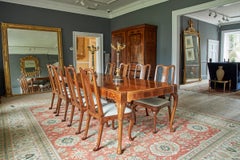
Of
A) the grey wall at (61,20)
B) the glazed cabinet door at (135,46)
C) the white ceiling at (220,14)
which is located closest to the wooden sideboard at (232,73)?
the white ceiling at (220,14)

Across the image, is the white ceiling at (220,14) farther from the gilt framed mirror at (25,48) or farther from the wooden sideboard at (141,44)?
the gilt framed mirror at (25,48)

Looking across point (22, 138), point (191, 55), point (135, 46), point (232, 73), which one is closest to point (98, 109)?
point (22, 138)

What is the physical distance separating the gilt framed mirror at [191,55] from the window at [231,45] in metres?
2.40

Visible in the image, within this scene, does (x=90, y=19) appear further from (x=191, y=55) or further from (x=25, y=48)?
(x=191, y=55)

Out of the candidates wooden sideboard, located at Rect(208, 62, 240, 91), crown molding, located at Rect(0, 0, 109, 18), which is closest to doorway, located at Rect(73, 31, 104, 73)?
crown molding, located at Rect(0, 0, 109, 18)

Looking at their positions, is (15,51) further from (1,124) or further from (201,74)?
(201,74)

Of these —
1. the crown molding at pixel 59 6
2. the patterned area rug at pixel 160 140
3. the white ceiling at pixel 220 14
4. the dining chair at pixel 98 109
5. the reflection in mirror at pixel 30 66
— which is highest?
the white ceiling at pixel 220 14

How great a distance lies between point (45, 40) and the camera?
5.50 metres

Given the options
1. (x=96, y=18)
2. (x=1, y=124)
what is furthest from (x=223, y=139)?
(x=96, y=18)

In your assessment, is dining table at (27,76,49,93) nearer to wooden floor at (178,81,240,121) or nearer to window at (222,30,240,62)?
wooden floor at (178,81,240,121)

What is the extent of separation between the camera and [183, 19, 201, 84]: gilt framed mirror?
23.3ft

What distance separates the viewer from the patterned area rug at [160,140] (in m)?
1.92

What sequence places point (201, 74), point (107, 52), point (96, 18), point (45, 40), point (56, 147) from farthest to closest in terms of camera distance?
A: point (201, 74) → point (107, 52) → point (96, 18) → point (45, 40) → point (56, 147)

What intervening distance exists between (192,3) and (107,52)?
3598mm
